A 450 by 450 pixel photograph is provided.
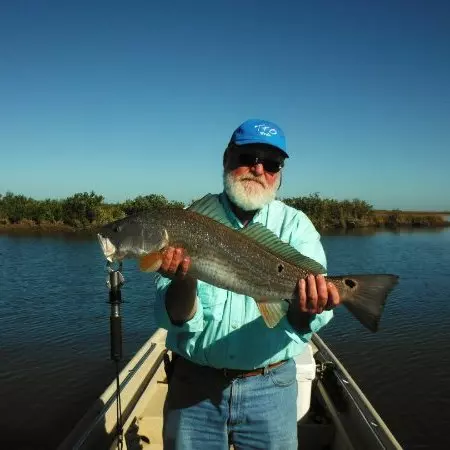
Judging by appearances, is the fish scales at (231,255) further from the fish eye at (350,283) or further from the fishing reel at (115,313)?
the fishing reel at (115,313)

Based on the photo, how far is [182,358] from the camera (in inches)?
138

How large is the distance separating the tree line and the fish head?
4931cm

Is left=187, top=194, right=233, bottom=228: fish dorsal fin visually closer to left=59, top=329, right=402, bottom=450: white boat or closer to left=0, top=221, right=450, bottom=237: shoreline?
left=59, top=329, right=402, bottom=450: white boat

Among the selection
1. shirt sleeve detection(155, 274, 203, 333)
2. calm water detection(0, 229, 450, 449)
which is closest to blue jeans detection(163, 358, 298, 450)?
shirt sleeve detection(155, 274, 203, 333)

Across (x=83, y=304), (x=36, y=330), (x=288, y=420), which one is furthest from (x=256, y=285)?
(x=83, y=304)

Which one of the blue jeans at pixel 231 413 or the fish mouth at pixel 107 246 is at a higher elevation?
the fish mouth at pixel 107 246

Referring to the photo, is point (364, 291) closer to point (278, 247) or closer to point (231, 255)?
point (278, 247)

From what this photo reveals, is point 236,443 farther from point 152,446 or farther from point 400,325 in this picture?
point 400,325

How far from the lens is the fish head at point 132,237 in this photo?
11.5ft

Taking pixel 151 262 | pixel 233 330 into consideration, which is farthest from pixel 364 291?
pixel 151 262

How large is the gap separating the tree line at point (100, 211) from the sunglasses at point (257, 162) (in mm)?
49325

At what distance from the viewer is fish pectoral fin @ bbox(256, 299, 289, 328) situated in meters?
3.25

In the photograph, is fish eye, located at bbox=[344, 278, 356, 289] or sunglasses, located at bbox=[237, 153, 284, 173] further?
sunglasses, located at bbox=[237, 153, 284, 173]

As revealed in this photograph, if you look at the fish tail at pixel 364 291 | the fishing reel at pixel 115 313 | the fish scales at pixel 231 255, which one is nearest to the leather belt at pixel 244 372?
the fish scales at pixel 231 255
